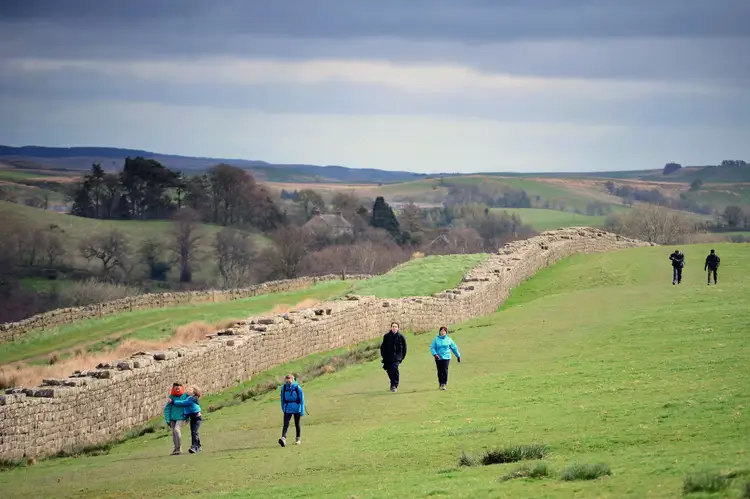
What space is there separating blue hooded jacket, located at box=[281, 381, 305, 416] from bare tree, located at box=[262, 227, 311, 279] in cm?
9008

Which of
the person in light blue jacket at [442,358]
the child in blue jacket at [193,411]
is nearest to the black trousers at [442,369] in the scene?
the person in light blue jacket at [442,358]

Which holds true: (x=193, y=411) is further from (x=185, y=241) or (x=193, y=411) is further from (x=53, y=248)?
(x=185, y=241)

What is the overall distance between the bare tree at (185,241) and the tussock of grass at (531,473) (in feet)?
369

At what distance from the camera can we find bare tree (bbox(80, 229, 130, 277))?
5032 inches

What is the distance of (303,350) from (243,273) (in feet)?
272

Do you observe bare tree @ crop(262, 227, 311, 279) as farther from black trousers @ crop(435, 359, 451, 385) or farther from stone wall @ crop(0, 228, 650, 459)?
black trousers @ crop(435, 359, 451, 385)

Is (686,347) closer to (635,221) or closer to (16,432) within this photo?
(16,432)

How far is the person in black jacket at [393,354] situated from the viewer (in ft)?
93.6

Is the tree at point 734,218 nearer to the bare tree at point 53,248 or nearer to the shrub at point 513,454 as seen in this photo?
the bare tree at point 53,248

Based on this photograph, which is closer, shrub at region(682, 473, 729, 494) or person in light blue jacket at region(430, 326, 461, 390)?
shrub at region(682, 473, 729, 494)

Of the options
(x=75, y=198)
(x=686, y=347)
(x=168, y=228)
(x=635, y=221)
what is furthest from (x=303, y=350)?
(x=75, y=198)

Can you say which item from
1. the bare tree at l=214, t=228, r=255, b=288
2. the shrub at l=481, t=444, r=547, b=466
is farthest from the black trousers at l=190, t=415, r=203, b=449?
the bare tree at l=214, t=228, r=255, b=288

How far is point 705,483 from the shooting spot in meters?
14.6

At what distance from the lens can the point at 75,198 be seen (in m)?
168
